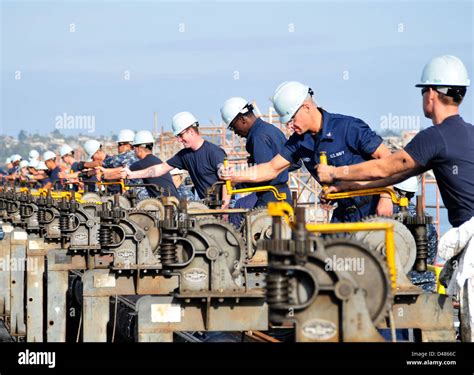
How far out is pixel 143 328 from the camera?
27.7 feet

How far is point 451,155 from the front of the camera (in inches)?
307

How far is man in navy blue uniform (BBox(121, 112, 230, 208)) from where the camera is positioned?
15.1m

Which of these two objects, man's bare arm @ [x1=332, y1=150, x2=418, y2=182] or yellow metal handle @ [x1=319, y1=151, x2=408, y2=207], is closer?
man's bare arm @ [x1=332, y1=150, x2=418, y2=182]

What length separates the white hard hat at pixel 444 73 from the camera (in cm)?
791

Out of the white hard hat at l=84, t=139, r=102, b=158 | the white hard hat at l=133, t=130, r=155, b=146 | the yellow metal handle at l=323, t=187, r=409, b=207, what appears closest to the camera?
the yellow metal handle at l=323, t=187, r=409, b=207

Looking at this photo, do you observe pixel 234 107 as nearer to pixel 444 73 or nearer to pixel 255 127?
pixel 255 127

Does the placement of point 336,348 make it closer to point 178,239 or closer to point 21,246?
point 178,239

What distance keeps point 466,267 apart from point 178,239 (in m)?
1.96

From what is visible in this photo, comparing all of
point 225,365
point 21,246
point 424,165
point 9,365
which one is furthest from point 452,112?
point 21,246

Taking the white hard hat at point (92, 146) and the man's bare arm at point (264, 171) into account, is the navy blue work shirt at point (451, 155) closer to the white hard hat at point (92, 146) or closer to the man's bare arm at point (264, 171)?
the man's bare arm at point (264, 171)

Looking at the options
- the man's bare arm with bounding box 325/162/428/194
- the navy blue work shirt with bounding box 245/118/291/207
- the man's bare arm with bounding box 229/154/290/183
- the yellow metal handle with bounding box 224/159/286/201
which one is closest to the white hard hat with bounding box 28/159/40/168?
the navy blue work shirt with bounding box 245/118/291/207

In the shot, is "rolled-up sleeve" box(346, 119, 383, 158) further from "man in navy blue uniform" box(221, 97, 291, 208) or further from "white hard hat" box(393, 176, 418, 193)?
"man in navy blue uniform" box(221, 97, 291, 208)

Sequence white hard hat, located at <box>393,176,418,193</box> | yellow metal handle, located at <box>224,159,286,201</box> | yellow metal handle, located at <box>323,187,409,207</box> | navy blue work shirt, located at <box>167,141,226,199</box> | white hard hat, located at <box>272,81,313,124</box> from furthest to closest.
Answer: navy blue work shirt, located at <box>167,141,226,199</box> < yellow metal handle, located at <box>224,159,286,201</box> < white hard hat, located at <box>393,176,418,193</box> < white hard hat, located at <box>272,81,313,124</box> < yellow metal handle, located at <box>323,187,409,207</box>

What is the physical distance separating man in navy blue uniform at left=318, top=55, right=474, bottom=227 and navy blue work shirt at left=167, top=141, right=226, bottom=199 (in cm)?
695
